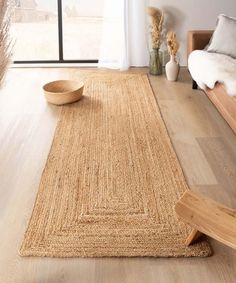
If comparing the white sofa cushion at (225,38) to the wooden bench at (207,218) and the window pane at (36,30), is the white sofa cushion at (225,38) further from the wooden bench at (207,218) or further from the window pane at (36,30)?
Result: the wooden bench at (207,218)

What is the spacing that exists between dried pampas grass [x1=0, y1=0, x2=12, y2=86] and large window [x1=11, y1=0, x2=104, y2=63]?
140 inches

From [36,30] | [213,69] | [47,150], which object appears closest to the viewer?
[47,150]

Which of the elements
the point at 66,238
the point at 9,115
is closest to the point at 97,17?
the point at 9,115

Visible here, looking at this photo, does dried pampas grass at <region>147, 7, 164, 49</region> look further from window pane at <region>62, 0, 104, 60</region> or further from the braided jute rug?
the braided jute rug

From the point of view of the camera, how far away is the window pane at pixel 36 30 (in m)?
4.61

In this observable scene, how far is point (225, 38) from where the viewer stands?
11.6 feet

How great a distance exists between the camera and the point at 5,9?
1.16 metres

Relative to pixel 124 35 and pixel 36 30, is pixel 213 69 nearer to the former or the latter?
pixel 124 35

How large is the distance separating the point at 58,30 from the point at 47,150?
7.96ft

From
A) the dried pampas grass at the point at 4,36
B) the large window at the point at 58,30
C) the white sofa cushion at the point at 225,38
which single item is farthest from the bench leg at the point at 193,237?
the large window at the point at 58,30

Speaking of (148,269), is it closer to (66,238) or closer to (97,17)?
(66,238)

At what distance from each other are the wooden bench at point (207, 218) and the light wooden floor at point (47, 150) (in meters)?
0.18

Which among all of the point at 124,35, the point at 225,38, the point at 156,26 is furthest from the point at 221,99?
the point at 124,35

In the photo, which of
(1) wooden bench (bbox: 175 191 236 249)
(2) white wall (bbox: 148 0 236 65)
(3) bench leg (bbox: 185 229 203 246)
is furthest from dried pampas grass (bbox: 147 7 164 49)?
(3) bench leg (bbox: 185 229 203 246)
